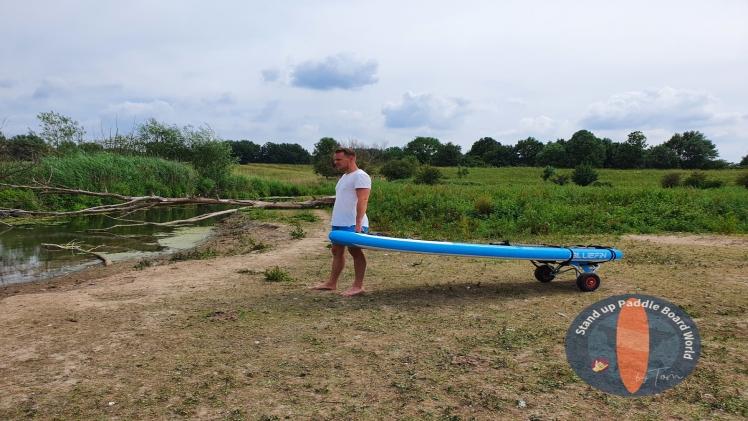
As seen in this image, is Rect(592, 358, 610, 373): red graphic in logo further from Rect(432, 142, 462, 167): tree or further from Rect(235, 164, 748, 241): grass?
Rect(432, 142, 462, 167): tree

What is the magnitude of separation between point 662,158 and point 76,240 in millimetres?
58473

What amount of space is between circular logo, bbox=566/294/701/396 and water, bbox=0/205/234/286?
783 centimetres

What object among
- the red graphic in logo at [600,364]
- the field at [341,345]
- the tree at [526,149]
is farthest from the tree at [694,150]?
the red graphic in logo at [600,364]

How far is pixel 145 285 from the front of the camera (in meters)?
6.20

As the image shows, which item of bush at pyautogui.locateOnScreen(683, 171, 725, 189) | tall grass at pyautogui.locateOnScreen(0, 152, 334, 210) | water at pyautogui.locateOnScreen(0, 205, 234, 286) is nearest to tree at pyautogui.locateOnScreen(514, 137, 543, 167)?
bush at pyautogui.locateOnScreen(683, 171, 725, 189)

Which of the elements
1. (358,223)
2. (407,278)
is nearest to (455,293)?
(407,278)

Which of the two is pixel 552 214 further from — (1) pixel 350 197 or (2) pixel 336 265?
(1) pixel 350 197

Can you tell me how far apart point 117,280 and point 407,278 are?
3.99 meters

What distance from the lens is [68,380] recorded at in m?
3.35

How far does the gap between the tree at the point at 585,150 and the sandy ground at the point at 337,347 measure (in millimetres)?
55324

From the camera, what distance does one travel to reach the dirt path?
5.30 metres

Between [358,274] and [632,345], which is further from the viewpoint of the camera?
[358,274]

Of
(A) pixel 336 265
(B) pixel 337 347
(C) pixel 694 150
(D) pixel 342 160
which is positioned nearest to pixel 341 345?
(B) pixel 337 347

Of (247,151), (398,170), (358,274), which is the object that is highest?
(247,151)
